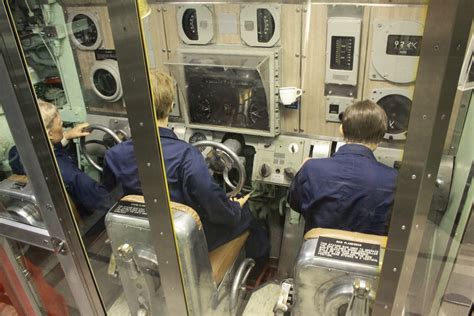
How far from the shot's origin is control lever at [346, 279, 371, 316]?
1.42 m

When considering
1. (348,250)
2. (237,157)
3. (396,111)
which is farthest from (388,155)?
(348,250)

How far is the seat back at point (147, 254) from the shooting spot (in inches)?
68.7

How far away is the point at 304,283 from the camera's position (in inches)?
62.4

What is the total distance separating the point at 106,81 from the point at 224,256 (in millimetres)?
1512

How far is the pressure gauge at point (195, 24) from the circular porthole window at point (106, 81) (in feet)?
1.74

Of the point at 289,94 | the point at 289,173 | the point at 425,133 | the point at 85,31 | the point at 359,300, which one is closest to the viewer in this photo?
the point at 425,133

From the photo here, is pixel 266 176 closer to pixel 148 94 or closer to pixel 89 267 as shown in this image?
pixel 89 267

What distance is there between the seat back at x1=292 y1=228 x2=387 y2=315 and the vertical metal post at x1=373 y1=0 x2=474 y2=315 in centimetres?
10

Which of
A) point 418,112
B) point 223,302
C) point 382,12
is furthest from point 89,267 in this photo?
point 382,12

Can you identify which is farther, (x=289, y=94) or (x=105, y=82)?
(x=105, y=82)

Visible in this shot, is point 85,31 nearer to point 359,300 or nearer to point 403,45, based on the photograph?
point 403,45

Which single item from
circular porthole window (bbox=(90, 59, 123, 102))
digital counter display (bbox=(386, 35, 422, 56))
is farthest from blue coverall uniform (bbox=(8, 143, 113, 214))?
digital counter display (bbox=(386, 35, 422, 56))

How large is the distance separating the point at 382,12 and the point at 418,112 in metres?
1.39

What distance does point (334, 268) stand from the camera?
4.88 feet
